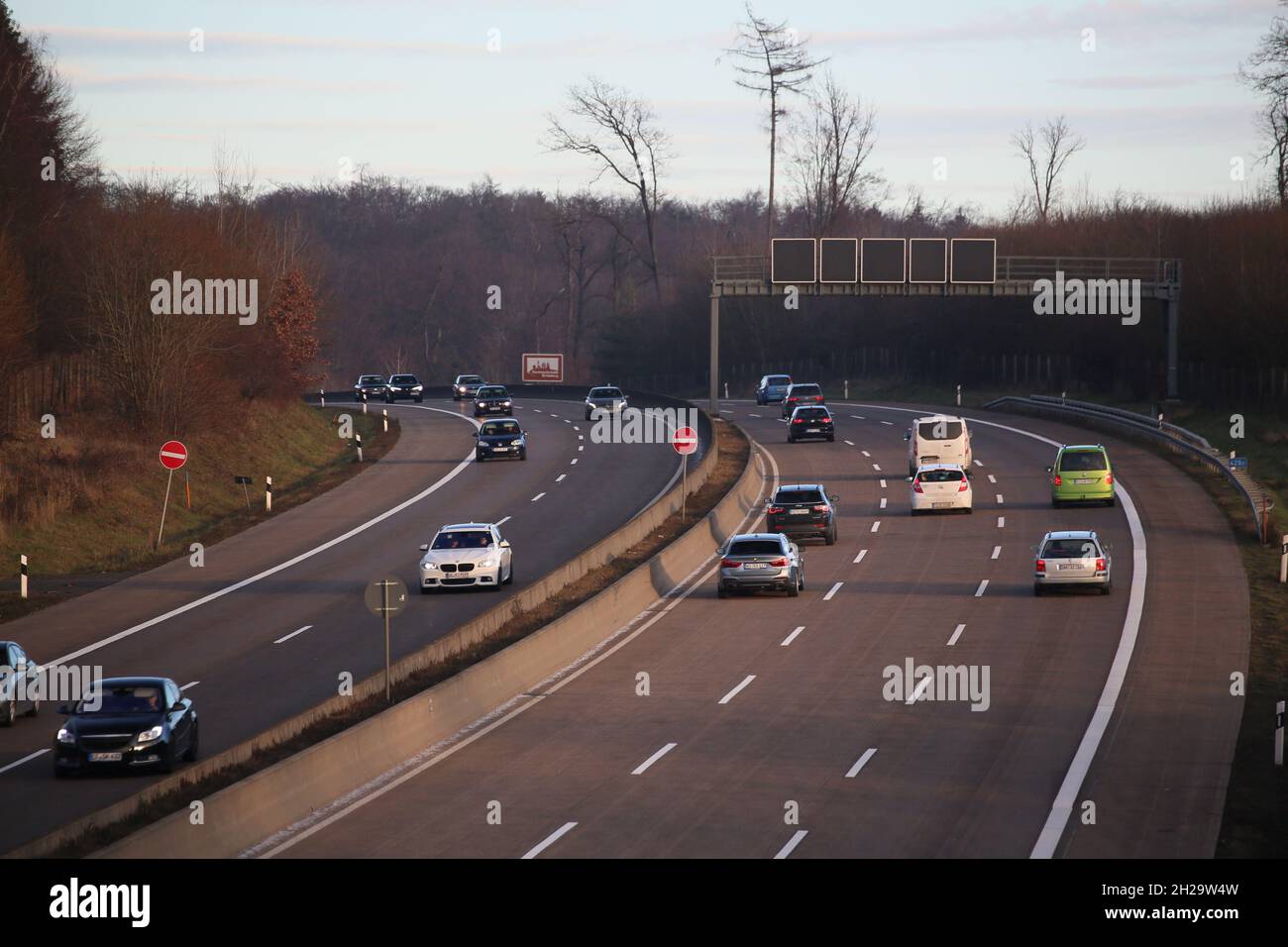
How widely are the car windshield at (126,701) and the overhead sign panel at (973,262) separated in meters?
57.0

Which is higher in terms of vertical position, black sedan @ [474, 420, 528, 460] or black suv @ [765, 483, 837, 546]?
black sedan @ [474, 420, 528, 460]

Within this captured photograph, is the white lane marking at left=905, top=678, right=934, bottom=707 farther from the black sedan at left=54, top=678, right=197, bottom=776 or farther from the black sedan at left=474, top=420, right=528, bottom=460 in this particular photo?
the black sedan at left=474, top=420, right=528, bottom=460

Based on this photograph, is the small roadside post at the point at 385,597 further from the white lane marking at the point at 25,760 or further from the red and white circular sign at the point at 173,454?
the red and white circular sign at the point at 173,454

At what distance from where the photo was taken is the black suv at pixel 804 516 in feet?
138

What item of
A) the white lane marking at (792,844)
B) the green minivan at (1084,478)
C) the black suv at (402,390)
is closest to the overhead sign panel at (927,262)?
the green minivan at (1084,478)

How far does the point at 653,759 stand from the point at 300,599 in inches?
613

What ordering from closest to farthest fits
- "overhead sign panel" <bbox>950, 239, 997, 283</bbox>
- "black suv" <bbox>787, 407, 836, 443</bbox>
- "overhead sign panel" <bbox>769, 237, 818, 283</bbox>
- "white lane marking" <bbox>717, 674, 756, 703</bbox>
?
1. "white lane marking" <bbox>717, 674, 756, 703</bbox>
2. "black suv" <bbox>787, 407, 836, 443</bbox>
3. "overhead sign panel" <bbox>950, 239, 997, 283</bbox>
4. "overhead sign panel" <bbox>769, 237, 818, 283</bbox>

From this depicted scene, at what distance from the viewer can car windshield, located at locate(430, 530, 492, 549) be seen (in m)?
36.5

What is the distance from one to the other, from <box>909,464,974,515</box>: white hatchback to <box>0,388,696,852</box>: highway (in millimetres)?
8844

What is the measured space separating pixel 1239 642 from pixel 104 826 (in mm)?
21839

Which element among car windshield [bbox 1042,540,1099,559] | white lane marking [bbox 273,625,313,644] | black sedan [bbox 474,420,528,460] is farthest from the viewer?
black sedan [bbox 474,420,528,460]

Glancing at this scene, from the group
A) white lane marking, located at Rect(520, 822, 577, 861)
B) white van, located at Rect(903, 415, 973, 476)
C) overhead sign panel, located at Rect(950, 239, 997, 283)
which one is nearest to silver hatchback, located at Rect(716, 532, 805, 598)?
white van, located at Rect(903, 415, 973, 476)

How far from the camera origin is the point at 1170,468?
175ft

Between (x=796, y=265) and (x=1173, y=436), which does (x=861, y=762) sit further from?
(x=796, y=265)
